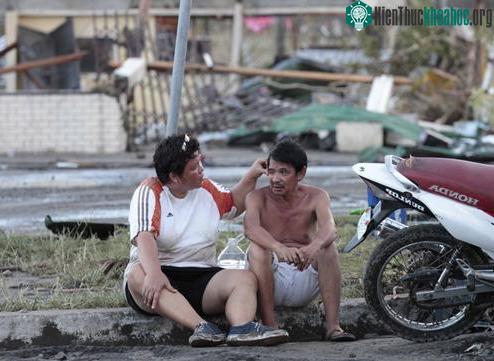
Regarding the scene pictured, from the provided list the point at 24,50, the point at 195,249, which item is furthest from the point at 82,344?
the point at 24,50

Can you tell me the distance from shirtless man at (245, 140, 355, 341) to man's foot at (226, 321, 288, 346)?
0.25 meters

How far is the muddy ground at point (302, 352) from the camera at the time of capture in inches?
198

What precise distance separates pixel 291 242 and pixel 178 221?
655mm

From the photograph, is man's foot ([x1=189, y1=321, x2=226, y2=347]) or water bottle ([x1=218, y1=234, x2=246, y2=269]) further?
water bottle ([x1=218, y1=234, x2=246, y2=269])

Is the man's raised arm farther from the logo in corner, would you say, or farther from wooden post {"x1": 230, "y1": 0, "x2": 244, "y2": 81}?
wooden post {"x1": 230, "y1": 0, "x2": 244, "y2": 81}

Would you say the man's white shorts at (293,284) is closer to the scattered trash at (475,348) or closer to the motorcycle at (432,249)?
the motorcycle at (432,249)

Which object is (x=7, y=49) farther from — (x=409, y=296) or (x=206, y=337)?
(x=409, y=296)

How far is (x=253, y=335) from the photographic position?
5.19m

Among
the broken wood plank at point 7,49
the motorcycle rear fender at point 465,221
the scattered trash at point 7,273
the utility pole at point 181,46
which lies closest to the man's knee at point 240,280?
the motorcycle rear fender at point 465,221

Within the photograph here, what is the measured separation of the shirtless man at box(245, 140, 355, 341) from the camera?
5.51 metres

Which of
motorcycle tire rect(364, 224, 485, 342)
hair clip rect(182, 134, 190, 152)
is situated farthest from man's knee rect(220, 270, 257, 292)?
hair clip rect(182, 134, 190, 152)

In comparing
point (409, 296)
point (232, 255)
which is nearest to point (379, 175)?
point (409, 296)

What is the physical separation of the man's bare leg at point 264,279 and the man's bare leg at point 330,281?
28 centimetres

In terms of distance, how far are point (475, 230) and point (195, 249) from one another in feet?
5.17
